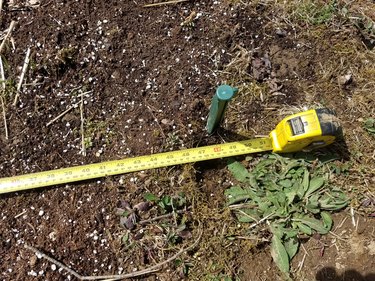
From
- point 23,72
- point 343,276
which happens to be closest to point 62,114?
point 23,72

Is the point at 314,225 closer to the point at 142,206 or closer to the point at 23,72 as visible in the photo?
the point at 142,206

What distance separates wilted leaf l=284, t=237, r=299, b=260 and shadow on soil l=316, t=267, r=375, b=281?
264 mm

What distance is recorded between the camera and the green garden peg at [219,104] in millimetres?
3080

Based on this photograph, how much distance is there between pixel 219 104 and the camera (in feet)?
10.5

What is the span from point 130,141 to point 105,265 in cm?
107

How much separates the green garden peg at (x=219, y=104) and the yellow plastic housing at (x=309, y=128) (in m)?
0.56

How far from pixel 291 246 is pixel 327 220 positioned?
1.29 ft

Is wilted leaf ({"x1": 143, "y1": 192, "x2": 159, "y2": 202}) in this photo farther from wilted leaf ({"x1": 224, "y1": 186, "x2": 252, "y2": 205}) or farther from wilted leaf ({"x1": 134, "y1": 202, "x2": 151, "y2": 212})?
wilted leaf ({"x1": 224, "y1": 186, "x2": 252, "y2": 205})

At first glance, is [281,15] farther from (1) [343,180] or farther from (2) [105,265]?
(2) [105,265]

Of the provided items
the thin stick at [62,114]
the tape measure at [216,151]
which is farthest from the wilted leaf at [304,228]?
the thin stick at [62,114]

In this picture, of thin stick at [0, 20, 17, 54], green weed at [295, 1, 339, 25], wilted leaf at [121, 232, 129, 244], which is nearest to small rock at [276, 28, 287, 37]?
green weed at [295, 1, 339, 25]

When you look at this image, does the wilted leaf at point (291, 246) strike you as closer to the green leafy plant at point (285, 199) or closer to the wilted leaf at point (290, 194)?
the green leafy plant at point (285, 199)

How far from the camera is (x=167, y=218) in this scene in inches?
137

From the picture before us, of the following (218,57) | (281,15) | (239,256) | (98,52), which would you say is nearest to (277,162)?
(239,256)
